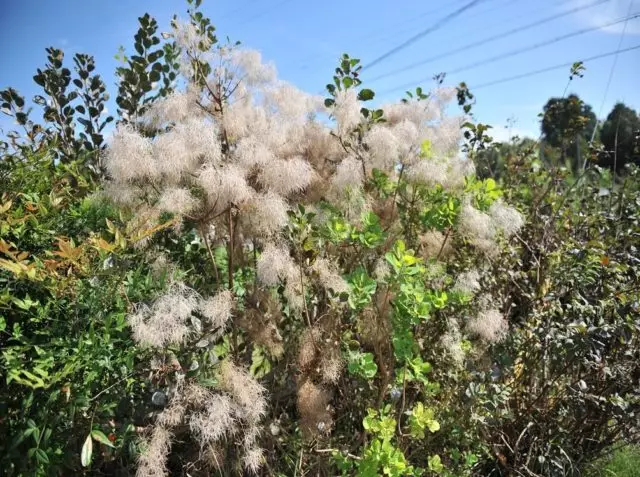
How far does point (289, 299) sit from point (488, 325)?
84 centimetres

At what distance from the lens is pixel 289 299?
7.11 ft

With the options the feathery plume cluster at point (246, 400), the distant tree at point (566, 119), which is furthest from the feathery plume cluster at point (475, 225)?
the distant tree at point (566, 119)

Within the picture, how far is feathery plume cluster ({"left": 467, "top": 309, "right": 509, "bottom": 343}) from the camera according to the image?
232cm

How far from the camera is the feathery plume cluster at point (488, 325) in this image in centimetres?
232

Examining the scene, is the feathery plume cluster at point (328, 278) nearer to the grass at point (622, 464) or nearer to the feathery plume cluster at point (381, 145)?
the feathery plume cluster at point (381, 145)

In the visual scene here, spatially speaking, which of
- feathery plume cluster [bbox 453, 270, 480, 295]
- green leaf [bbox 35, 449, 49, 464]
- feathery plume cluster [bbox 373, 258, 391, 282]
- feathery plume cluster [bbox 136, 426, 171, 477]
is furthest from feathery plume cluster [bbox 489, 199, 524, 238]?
green leaf [bbox 35, 449, 49, 464]

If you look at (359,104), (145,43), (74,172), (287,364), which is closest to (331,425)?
(287,364)

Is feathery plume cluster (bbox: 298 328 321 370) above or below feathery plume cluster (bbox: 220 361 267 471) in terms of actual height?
above

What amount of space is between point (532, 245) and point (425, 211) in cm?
101

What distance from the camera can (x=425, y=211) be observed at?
2.23 meters

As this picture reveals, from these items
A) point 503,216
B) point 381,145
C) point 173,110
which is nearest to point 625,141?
point 503,216

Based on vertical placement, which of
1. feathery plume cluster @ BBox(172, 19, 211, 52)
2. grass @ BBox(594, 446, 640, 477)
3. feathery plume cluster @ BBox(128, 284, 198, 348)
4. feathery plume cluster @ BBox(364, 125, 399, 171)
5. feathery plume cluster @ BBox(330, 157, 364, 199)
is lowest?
grass @ BBox(594, 446, 640, 477)

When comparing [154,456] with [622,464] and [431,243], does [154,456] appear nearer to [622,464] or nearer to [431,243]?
[431,243]

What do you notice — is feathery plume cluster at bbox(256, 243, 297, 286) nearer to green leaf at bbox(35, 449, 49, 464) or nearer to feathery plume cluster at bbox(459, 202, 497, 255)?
feathery plume cluster at bbox(459, 202, 497, 255)
